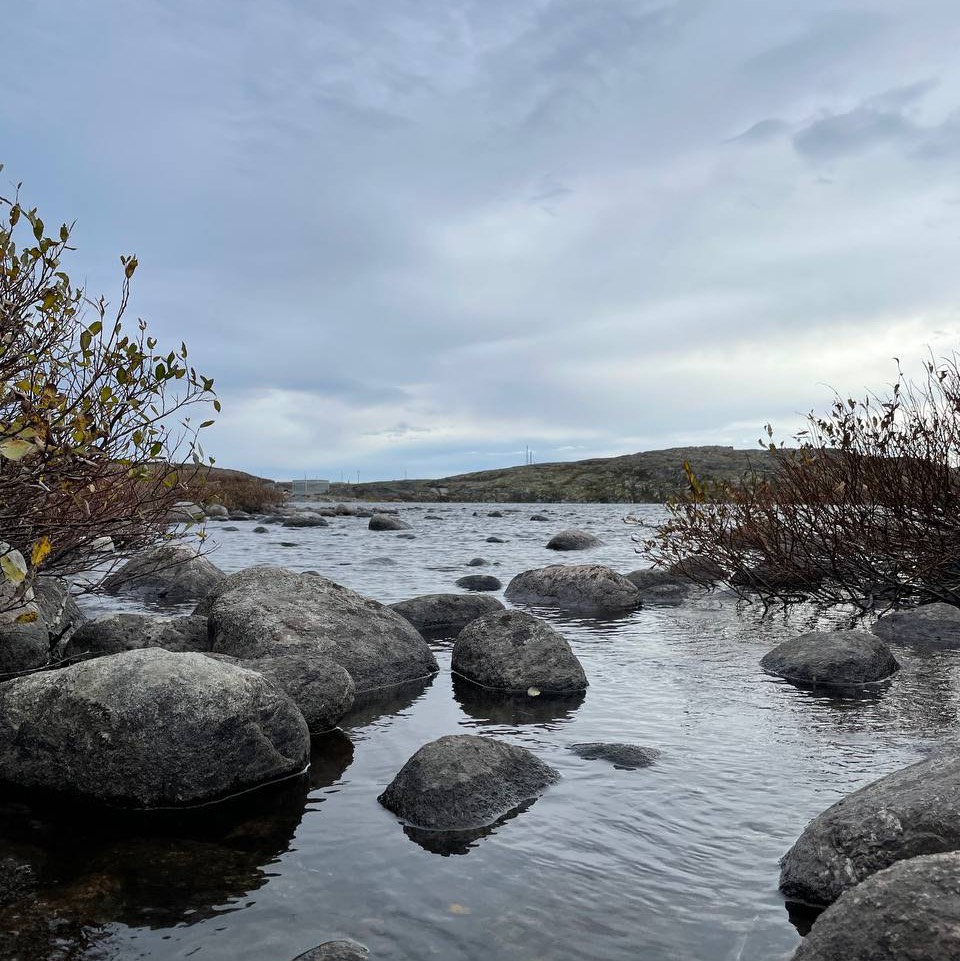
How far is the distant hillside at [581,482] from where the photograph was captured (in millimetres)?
105062

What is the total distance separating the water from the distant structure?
352 ft

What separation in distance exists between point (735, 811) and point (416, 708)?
393 centimetres

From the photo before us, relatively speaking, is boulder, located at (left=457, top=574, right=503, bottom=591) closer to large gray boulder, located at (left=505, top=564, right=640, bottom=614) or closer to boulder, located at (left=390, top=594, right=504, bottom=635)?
large gray boulder, located at (left=505, top=564, right=640, bottom=614)

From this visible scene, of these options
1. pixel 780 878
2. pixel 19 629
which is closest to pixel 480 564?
pixel 19 629

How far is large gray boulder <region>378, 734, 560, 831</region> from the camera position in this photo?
5.97 metres

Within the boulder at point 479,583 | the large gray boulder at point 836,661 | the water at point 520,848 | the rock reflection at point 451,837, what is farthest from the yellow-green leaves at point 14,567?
the boulder at point 479,583

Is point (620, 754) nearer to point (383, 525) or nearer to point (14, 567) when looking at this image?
point (14, 567)

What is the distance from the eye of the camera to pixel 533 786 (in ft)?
21.4

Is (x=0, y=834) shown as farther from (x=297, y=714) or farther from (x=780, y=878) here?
(x=780, y=878)

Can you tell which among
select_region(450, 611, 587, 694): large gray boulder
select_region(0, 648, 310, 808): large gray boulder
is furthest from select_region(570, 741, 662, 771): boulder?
select_region(0, 648, 310, 808): large gray boulder

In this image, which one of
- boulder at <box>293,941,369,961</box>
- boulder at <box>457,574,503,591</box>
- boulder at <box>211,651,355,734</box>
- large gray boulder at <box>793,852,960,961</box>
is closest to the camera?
large gray boulder at <box>793,852,960,961</box>

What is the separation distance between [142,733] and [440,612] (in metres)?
7.84

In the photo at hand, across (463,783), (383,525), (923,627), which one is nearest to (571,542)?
(383,525)

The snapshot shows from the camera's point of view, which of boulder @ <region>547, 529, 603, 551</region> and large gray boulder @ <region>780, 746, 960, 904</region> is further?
boulder @ <region>547, 529, 603, 551</region>
